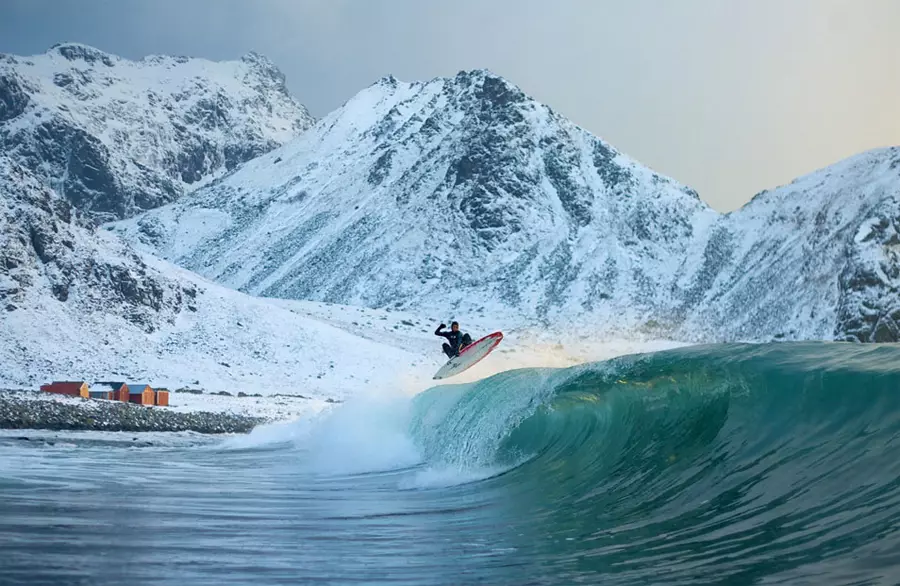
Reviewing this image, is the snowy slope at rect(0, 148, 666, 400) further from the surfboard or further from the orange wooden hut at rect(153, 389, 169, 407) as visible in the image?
the surfboard

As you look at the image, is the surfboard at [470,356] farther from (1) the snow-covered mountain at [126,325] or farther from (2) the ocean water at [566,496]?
(1) the snow-covered mountain at [126,325]

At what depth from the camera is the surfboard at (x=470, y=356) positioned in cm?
3341

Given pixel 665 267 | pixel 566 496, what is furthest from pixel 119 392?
pixel 665 267

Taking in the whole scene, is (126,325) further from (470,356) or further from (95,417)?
(470,356)

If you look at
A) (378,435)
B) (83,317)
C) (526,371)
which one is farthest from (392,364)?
(526,371)

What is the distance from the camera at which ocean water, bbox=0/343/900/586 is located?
8.44 m

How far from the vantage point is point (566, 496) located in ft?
47.8

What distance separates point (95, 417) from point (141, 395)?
589 inches

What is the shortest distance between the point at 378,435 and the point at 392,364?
224 ft

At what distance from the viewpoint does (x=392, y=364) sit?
101438 mm

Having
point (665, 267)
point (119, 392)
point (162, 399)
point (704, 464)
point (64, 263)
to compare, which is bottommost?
point (162, 399)

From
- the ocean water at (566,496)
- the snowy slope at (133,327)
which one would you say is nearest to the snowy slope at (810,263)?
the snowy slope at (133,327)

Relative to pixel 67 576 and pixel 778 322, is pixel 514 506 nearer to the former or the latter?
pixel 67 576

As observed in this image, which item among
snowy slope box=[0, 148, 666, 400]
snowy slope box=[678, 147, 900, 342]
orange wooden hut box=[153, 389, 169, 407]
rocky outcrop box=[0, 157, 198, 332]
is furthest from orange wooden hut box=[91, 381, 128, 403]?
snowy slope box=[678, 147, 900, 342]
